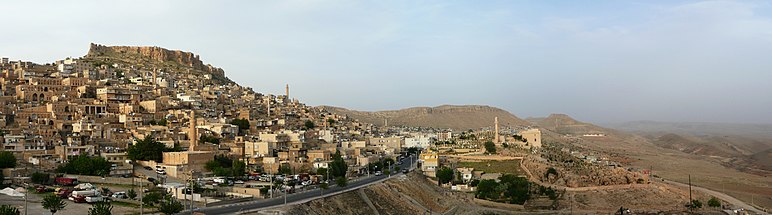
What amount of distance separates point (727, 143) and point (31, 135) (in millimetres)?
98049

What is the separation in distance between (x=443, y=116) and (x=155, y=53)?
86.1m

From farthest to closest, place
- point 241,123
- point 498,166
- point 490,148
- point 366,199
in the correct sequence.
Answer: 1. point 490,148
2. point 241,123
3. point 498,166
4. point 366,199

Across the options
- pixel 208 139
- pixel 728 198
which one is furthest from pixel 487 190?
pixel 208 139

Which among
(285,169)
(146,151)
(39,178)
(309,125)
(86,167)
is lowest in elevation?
(285,169)

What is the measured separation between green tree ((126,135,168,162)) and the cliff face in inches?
2064

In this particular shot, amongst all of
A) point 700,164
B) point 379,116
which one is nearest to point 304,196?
point 700,164

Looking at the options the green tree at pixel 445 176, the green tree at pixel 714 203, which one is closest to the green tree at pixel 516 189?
the green tree at pixel 445 176

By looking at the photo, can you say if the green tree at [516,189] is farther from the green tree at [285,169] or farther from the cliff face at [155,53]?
the cliff face at [155,53]

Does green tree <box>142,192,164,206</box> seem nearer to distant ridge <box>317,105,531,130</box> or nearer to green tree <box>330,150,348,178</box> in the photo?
green tree <box>330,150,348,178</box>

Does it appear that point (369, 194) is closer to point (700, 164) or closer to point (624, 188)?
point (624, 188)

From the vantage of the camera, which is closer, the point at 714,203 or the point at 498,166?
the point at 714,203

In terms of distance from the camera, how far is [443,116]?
162 metres

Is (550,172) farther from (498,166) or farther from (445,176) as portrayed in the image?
(445,176)

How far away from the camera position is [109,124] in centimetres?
4503
